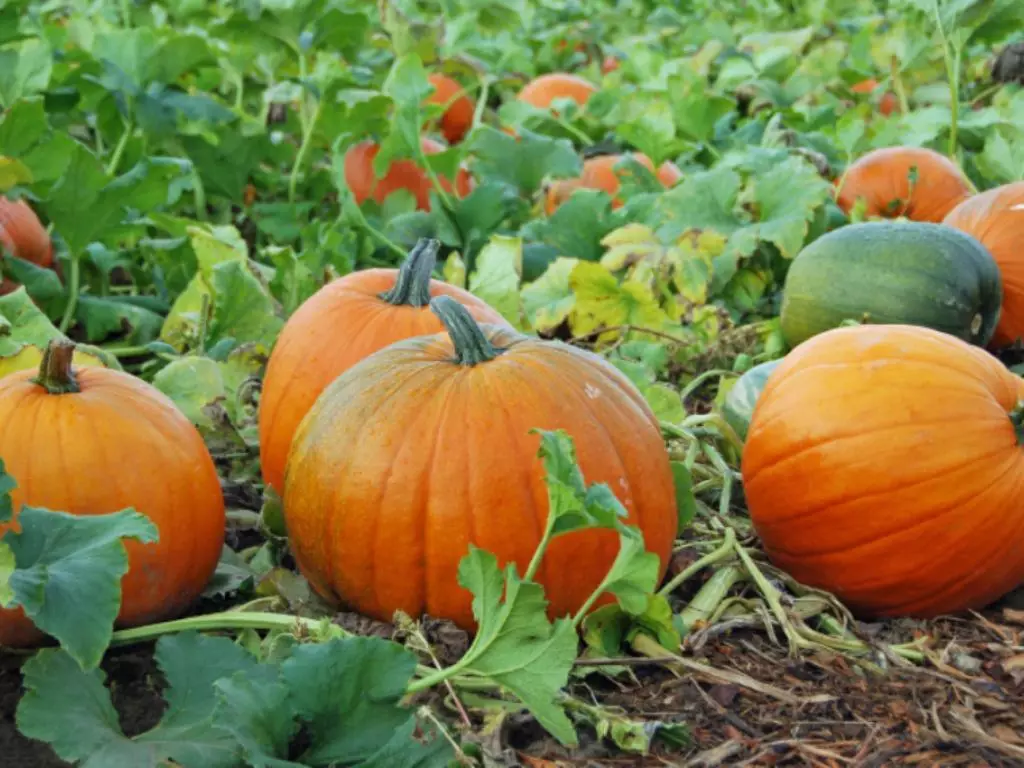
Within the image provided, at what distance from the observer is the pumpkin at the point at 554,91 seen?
6.45 m

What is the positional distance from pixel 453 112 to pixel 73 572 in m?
4.80

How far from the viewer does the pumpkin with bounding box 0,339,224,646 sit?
A: 89.1 inches

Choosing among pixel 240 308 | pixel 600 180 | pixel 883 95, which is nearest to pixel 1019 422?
pixel 240 308

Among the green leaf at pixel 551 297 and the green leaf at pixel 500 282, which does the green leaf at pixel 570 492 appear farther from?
the green leaf at pixel 551 297

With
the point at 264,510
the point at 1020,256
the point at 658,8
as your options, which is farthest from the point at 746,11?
the point at 264,510

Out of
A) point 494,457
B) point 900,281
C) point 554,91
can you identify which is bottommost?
point 554,91

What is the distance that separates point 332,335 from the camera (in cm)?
281

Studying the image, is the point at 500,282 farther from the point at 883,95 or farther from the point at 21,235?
the point at 883,95

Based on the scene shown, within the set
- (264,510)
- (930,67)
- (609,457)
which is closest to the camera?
(609,457)

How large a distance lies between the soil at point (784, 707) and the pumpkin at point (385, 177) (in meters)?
2.42

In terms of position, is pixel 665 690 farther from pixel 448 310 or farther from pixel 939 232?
pixel 939 232

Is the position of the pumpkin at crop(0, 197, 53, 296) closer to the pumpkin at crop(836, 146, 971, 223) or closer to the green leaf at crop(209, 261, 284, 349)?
the green leaf at crop(209, 261, 284, 349)

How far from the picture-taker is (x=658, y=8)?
10031 millimetres

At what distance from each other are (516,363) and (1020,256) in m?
1.94
